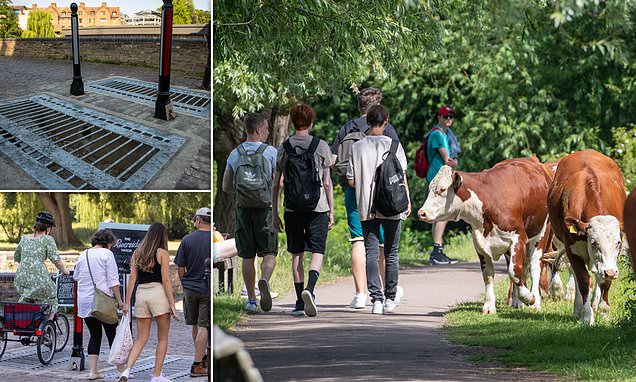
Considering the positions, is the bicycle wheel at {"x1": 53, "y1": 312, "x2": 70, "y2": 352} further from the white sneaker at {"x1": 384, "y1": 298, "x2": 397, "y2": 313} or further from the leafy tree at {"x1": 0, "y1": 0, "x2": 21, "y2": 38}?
the white sneaker at {"x1": 384, "y1": 298, "x2": 397, "y2": 313}

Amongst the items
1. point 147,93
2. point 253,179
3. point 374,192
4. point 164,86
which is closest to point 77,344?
point 147,93

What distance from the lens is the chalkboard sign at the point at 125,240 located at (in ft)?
22.4

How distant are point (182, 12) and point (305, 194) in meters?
4.37

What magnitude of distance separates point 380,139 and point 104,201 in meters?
5.40

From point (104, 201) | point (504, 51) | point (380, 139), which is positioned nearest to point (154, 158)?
point (104, 201)

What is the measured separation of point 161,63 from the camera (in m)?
6.75

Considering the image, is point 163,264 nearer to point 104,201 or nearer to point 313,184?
point 104,201

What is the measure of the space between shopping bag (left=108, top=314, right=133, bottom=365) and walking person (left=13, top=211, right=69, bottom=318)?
0.53 metres

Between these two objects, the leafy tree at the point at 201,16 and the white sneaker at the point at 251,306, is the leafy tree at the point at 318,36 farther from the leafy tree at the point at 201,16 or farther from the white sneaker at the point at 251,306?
the white sneaker at the point at 251,306

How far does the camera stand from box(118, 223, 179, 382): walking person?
23.1 ft

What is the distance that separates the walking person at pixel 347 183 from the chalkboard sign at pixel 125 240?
174 inches

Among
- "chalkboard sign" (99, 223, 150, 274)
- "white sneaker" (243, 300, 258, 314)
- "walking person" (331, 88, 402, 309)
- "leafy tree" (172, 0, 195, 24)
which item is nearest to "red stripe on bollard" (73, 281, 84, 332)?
"chalkboard sign" (99, 223, 150, 274)

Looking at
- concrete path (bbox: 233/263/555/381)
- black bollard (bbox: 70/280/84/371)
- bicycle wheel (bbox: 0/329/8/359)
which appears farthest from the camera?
bicycle wheel (bbox: 0/329/8/359)

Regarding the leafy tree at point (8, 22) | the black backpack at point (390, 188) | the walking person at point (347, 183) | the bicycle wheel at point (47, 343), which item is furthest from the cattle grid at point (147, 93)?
the walking person at point (347, 183)
